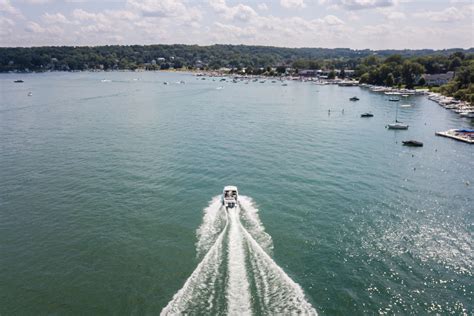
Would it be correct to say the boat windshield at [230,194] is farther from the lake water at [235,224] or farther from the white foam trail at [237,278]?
the white foam trail at [237,278]

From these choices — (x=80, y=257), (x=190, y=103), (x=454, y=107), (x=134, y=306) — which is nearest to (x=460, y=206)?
(x=134, y=306)

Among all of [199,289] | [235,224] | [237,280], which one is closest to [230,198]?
[235,224]

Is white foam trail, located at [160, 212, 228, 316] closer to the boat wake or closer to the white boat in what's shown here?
the boat wake

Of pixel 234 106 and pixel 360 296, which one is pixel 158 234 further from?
pixel 234 106

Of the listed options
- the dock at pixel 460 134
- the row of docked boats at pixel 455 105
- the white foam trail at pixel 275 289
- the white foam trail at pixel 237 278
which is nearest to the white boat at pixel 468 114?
the row of docked boats at pixel 455 105

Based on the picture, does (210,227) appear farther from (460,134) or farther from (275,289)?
(460,134)
